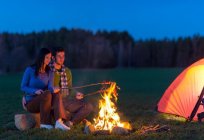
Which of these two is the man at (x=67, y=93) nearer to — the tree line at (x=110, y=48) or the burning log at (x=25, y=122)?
the burning log at (x=25, y=122)

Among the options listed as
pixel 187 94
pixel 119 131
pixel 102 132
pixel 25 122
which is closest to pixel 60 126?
pixel 25 122

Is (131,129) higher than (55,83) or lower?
lower

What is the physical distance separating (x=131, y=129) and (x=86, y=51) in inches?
2764

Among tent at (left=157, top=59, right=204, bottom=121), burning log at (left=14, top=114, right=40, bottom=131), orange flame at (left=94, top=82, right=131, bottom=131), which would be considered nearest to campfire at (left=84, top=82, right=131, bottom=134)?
orange flame at (left=94, top=82, right=131, bottom=131)

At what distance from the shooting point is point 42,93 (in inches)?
298

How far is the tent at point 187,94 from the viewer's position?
368 inches

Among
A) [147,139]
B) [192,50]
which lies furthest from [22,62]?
[147,139]

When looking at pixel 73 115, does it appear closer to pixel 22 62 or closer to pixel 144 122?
pixel 144 122

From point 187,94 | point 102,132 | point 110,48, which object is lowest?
point 102,132

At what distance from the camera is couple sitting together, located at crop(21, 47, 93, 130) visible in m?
7.62

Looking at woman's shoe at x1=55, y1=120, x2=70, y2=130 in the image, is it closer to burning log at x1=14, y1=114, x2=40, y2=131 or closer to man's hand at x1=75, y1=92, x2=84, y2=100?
burning log at x1=14, y1=114, x2=40, y2=131

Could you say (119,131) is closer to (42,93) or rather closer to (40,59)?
(42,93)

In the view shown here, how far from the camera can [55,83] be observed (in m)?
8.21

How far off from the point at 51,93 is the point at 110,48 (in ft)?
236
